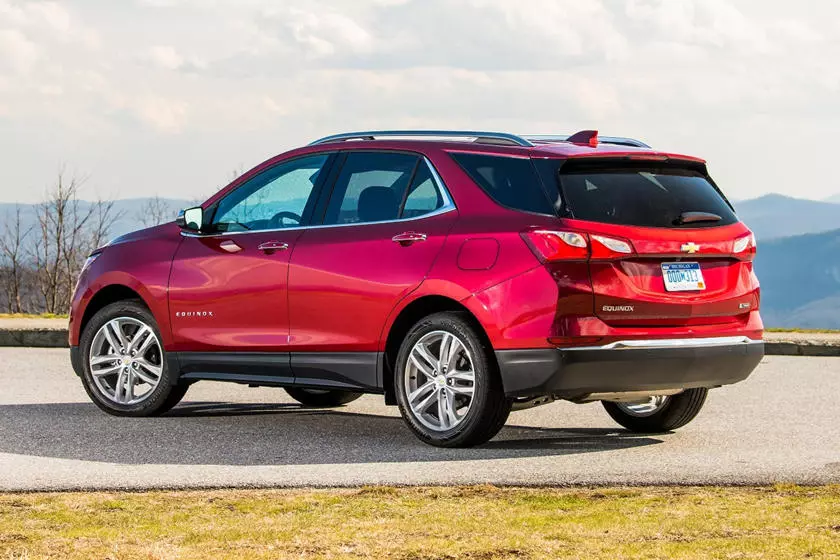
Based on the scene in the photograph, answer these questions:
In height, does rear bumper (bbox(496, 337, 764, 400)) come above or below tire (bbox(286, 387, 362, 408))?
above

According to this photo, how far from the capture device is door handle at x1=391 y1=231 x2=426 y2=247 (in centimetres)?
851

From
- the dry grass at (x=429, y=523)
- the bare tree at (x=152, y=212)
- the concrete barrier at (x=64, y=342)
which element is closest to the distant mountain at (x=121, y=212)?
the bare tree at (x=152, y=212)

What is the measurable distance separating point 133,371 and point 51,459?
190cm

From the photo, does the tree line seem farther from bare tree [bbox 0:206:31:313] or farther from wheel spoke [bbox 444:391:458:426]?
wheel spoke [bbox 444:391:458:426]

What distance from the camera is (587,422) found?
10.4 metres

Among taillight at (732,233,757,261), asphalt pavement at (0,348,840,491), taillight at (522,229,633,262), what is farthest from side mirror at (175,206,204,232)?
taillight at (732,233,757,261)

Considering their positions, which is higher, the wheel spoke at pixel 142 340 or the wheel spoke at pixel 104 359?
the wheel spoke at pixel 142 340

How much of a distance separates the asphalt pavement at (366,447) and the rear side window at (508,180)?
147 cm

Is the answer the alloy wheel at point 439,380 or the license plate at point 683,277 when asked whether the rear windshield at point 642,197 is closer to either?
the license plate at point 683,277

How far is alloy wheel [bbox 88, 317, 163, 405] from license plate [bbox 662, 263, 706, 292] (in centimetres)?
375

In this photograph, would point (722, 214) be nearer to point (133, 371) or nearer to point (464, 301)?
point (464, 301)

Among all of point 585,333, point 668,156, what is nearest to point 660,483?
point 585,333

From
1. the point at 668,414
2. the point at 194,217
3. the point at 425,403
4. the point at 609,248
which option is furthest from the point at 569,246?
the point at 194,217

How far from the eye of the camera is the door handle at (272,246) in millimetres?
9242
